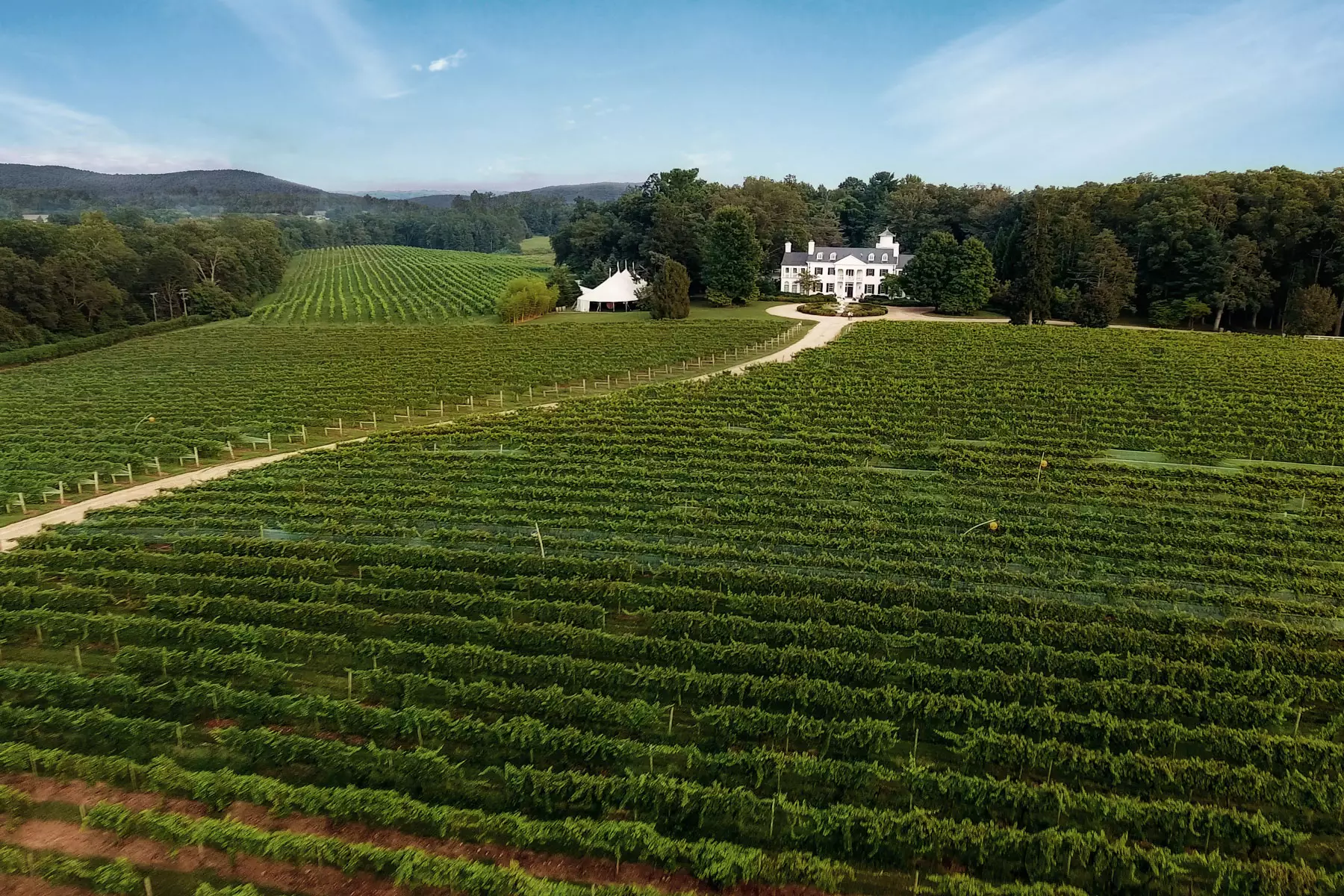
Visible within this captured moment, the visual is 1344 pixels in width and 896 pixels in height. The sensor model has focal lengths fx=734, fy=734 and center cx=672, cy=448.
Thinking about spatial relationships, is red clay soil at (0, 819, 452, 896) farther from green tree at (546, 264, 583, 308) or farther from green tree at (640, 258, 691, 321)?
green tree at (546, 264, 583, 308)

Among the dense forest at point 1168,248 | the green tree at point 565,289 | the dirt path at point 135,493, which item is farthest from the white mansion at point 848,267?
the dirt path at point 135,493

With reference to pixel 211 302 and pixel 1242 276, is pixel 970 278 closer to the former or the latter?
pixel 1242 276

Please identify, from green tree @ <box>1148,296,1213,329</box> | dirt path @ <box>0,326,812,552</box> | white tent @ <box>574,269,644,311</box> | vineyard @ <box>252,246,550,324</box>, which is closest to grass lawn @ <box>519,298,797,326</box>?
white tent @ <box>574,269,644,311</box>

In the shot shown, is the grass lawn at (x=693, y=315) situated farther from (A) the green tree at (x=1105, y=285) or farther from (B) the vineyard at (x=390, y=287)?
(A) the green tree at (x=1105, y=285)

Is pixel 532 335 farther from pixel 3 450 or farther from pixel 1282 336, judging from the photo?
pixel 1282 336

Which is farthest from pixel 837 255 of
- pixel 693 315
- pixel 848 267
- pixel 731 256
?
pixel 693 315
